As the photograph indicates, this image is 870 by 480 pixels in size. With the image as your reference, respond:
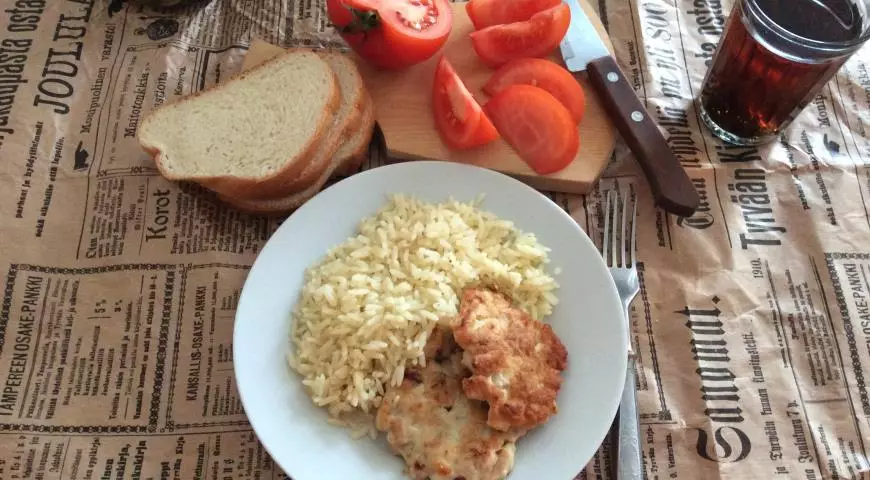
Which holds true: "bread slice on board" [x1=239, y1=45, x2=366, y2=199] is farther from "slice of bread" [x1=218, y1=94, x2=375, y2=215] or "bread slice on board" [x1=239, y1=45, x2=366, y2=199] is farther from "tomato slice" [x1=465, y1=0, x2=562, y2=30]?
"tomato slice" [x1=465, y1=0, x2=562, y2=30]

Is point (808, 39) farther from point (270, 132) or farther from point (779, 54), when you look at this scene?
point (270, 132)

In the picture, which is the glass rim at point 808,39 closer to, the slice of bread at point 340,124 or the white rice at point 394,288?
the white rice at point 394,288

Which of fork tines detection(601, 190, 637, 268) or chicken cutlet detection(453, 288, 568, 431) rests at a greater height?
chicken cutlet detection(453, 288, 568, 431)

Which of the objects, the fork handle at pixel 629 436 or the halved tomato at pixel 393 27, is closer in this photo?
the fork handle at pixel 629 436

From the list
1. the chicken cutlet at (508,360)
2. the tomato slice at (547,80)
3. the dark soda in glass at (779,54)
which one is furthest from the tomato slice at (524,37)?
the chicken cutlet at (508,360)

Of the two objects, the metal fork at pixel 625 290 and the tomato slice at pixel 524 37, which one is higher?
the tomato slice at pixel 524 37

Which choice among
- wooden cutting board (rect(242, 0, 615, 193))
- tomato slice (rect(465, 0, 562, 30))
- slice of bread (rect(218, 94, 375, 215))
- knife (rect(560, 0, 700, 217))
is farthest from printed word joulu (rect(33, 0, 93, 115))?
knife (rect(560, 0, 700, 217))

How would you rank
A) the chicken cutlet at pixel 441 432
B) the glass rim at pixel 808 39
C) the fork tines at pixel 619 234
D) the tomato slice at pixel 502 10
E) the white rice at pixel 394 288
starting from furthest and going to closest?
the tomato slice at pixel 502 10
the fork tines at pixel 619 234
the glass rim at pixel 808 39
the white rice at pixel 394 288
the chicken cutlet at pixel 441 432

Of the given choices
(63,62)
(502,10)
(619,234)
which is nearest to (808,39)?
(619,234)

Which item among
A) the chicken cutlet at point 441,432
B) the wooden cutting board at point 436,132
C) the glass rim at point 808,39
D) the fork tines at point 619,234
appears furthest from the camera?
the wooden cutting board at point 436,132
